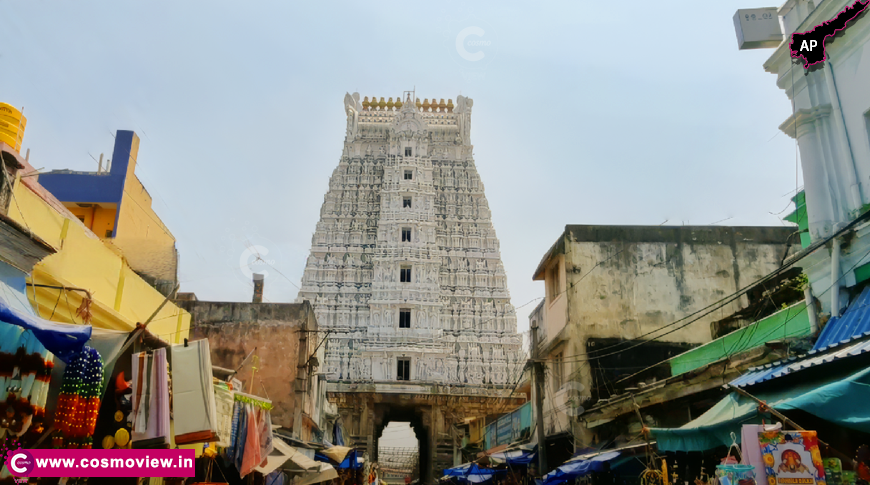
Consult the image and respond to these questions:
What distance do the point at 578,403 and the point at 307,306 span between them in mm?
8096

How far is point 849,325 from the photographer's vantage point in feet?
26.5

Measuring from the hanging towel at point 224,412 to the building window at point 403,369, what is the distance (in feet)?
120

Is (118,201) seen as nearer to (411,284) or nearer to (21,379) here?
(21,379)

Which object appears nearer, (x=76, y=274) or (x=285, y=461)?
(x=76, y=274)

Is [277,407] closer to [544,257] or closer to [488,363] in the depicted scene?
[544,257]

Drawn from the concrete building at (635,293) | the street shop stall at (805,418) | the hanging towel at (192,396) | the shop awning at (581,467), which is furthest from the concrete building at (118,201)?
the concrete building at (635,293)

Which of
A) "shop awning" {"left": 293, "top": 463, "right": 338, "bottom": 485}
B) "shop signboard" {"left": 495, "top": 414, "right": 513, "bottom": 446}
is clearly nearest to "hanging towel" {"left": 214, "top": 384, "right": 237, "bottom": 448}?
"shop awning" {"left": 293, "top": 463, "right": 338, "bottom": 485}

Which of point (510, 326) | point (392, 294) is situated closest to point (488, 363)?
point (510, 326)

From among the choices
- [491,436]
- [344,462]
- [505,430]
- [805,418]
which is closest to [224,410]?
[805,418]

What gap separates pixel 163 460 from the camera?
668cm

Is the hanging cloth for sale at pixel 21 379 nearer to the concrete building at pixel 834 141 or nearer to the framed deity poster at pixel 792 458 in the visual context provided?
the framed deity poster at pixel 792 458

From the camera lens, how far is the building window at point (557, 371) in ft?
62.4

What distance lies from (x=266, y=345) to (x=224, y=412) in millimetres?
9120

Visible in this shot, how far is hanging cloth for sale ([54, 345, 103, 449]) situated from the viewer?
5.89 m
